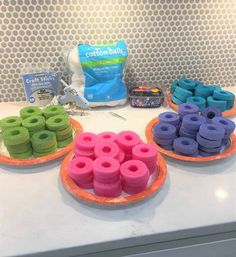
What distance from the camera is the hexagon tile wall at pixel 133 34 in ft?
2.61

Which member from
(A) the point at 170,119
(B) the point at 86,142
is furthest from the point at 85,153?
(A) the point at 170,119

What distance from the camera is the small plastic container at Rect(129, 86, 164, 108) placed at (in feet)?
2.85

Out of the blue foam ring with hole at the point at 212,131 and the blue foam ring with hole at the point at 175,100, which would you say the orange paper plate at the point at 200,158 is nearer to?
the blue foam ring with hole at the point at 212,131

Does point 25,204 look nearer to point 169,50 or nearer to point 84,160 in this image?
point 84,160

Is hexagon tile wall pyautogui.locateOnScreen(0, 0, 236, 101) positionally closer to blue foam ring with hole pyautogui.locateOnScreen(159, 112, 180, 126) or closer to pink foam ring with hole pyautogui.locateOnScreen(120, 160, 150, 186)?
blue foam ring with hole pyautogui.locateOnScreen(159, 112, 180, 126)

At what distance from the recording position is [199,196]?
0.57m

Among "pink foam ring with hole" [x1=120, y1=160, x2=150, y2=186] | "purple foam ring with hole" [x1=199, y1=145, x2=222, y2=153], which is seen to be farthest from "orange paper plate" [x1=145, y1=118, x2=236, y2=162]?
"pink foam ring with hole" [x1=120, y1=160, x2=150, y2=186]

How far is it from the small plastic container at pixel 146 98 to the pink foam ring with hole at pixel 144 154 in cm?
29

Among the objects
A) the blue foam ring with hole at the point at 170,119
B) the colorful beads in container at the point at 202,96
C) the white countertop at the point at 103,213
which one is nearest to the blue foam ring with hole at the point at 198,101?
the colorful beads in container at the point at 202,96

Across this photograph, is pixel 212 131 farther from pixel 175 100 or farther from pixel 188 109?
pixel 175 100

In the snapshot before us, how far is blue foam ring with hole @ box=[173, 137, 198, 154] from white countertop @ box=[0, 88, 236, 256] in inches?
1.2

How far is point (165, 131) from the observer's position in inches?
26.8

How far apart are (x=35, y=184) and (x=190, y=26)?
63 cm

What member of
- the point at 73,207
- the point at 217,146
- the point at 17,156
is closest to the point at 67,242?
the point at 73,207
